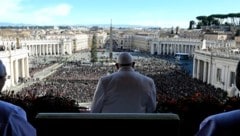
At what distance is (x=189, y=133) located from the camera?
3150 mm

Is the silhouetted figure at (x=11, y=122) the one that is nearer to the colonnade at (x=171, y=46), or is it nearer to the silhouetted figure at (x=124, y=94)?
the silhouetted figure at (x=124, y=94)

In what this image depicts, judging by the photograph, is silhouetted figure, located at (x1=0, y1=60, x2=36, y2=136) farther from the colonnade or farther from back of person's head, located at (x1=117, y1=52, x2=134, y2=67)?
the colonnade

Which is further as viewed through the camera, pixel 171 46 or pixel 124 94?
pixel 171 46

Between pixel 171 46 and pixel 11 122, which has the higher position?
pixel 11 122

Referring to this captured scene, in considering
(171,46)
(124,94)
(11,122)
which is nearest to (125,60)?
(124,94)

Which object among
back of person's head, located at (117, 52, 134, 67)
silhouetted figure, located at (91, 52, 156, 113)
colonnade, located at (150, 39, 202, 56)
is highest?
back of person's head, located at (117, 52, 134, 67)

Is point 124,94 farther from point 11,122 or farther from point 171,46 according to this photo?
point 171,46

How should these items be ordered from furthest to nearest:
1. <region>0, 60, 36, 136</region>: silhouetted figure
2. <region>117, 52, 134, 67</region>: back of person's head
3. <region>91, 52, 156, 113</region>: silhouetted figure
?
1. <region>117, 52, 134, 67</region>: back of person's head
2. <region>91, 52, 156, 113</region>: silhouetted figure
3. <region>0, 60, 36, 136</region>: silhouetted figure

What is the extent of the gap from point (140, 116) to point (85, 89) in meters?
19.2

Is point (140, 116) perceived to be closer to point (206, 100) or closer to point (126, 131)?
point (126, 131)

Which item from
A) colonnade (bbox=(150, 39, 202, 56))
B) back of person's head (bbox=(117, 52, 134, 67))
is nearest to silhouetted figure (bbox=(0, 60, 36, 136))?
back of person's head (bbox=(117, 52, 134, 67))

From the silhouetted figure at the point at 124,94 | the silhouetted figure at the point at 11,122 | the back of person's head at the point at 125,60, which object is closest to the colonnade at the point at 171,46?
the back of person's head at the point at 125,60

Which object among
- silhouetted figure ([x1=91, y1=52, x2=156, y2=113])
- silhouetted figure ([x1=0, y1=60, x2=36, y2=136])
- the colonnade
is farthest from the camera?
the colonnade

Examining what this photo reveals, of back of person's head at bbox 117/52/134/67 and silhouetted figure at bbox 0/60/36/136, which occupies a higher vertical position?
back of person's head at bbox 117/52/134/67
